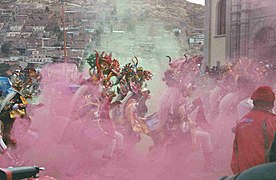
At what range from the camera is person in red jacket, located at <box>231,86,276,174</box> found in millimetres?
3290

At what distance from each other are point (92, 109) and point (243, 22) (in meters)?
13.7

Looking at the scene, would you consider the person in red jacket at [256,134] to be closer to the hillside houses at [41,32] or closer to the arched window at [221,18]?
the hillside houses at [41,32]

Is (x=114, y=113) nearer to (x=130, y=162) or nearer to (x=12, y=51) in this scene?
(x=130, y=162)

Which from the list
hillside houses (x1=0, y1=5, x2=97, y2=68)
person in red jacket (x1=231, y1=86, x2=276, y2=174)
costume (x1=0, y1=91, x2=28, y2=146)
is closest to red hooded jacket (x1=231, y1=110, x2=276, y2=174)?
person in red jacket (x1=231, y1=86, x2=276, y2=174)

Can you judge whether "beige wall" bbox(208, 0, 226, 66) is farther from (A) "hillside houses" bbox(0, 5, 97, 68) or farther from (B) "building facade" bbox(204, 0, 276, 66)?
(A) "hillside houses" bbox(0, 5, 97, 68)

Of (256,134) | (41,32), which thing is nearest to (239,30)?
(41,32)

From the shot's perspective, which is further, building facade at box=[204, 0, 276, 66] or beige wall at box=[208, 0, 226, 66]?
beige wall at box=[208, 0, 226, 66]

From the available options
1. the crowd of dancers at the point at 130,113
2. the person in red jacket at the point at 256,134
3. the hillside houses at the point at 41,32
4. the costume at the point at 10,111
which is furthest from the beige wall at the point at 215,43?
the person in red jacket at the point at 256,134

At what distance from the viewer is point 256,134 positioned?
131 inches

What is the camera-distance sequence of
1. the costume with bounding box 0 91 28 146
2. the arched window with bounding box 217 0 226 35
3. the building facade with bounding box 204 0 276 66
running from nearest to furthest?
the costume with bounding box 0 91 28 146
the building facade with bounding box 204 0 276 66
the arched window with bounding box 217 0 226 35

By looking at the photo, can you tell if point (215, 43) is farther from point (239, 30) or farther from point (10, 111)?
point (10, 111)

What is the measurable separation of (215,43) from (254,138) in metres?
18.6

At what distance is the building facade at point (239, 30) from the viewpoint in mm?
17500

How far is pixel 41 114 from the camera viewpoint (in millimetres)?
7480
